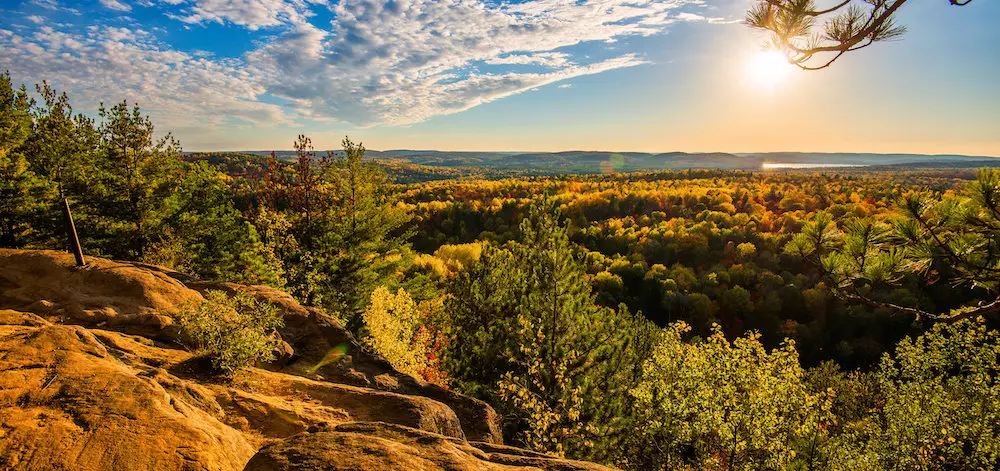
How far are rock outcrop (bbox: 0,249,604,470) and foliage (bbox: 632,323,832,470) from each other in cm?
735

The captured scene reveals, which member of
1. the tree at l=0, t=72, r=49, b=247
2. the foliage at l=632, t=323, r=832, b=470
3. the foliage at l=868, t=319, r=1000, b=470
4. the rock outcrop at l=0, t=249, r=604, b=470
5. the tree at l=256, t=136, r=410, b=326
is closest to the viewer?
the rock outcrop at l=0, t=249, r=604, b=470

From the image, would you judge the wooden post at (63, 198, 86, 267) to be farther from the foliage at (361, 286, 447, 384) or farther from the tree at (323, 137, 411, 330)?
the tree at (323, 137, 411, 330)

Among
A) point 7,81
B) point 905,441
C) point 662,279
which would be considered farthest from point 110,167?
point 662,279

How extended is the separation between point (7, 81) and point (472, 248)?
180 ft

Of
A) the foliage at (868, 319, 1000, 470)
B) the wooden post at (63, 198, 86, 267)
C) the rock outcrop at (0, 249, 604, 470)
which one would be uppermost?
the wooden post at (63, 198, 86, 267)

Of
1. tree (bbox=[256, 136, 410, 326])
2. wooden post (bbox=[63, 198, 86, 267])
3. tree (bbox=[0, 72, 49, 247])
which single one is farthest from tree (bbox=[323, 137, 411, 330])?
tree (bbox=[0, 72, 49, 247])

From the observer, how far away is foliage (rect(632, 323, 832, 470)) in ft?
45.5

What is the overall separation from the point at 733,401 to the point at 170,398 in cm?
1502

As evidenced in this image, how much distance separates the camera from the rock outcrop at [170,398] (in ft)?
15.7

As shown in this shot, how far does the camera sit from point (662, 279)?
6375 centimetres

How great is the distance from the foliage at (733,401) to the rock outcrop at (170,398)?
7350 millimetres

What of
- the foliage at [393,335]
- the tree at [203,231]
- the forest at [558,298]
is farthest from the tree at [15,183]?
the foliage at [393,335]

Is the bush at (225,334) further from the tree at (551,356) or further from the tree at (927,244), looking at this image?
Answer: the tree at (927,244)

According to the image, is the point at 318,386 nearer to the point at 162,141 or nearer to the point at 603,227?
the point at 162,141
